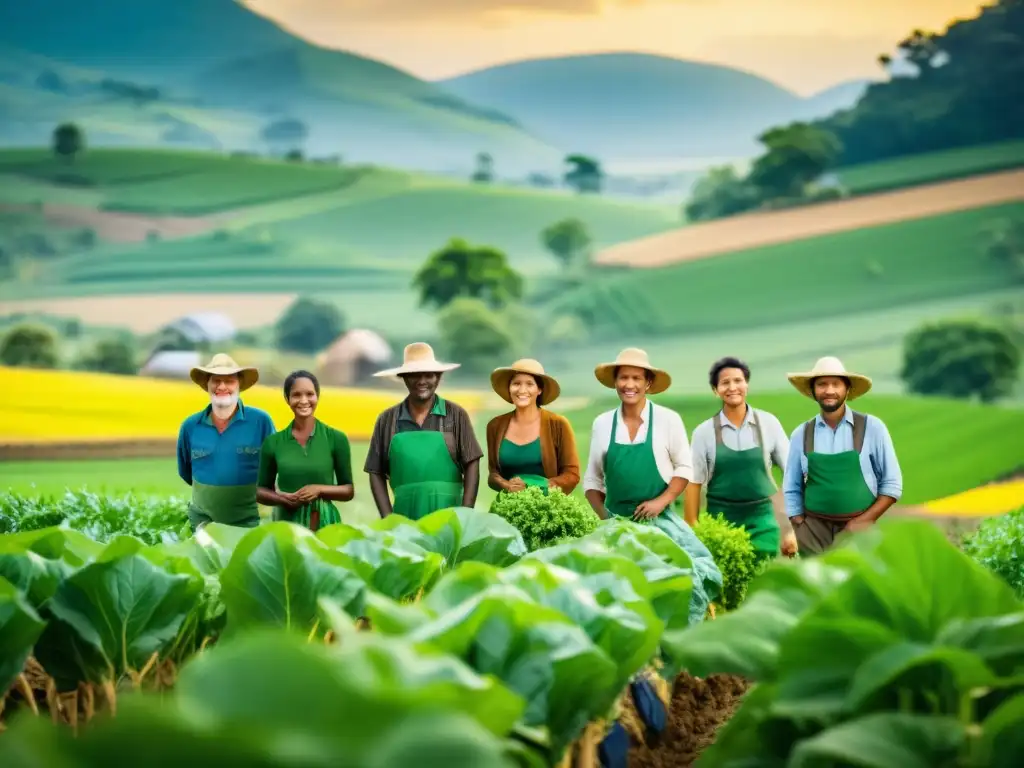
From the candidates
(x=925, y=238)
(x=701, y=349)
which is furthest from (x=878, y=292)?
(x=701, y=349)

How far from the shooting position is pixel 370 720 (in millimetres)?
2164

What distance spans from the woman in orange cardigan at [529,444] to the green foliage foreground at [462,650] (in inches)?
71.4

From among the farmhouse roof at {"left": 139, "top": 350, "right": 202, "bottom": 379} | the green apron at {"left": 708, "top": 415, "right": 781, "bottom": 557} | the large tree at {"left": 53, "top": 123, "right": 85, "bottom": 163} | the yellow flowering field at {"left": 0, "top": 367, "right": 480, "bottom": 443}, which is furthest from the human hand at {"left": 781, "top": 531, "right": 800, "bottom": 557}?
the large tree at {"left": 53, "top": 123, "right": 85, "bottom": 163}

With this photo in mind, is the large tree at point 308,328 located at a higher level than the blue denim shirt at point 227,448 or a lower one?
lower

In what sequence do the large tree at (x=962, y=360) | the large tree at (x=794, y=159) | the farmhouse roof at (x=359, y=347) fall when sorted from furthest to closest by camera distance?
the large tree at (x=794, y=159) < the farmhouse roof at (x=359, y=347) < the large tree at (x=962, y=360)

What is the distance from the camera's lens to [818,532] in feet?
23.1

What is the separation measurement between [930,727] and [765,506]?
4512mm

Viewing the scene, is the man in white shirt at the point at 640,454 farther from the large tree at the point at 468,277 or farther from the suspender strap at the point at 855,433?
the large tree at the point at 468,277

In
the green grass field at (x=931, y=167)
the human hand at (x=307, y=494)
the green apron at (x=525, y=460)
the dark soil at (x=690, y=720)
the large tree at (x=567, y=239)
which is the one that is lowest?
the dark soil at (x=690, y=720)

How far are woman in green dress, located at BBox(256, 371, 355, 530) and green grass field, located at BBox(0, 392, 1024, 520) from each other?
37.7 ft

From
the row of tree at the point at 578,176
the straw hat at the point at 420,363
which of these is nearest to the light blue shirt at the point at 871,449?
the straw hat at the point at 420,363

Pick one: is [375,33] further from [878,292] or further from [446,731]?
[446,731]

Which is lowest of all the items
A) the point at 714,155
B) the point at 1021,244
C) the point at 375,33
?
the point at 1021,244

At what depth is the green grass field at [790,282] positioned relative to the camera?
23281 mm
